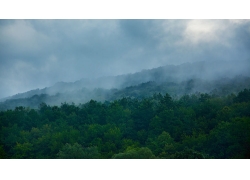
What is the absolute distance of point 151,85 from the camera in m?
28.3

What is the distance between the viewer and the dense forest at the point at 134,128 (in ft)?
58.1

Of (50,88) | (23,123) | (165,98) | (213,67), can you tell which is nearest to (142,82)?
(165,98)

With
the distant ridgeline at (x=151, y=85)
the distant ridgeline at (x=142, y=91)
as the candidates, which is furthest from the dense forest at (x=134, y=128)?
the distant ridgeline at (x=151, y=85)

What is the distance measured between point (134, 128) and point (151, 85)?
6800 mm

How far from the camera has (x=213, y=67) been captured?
26.8 meters

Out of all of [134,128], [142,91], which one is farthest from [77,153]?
[142,91]

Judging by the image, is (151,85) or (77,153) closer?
(77,153)

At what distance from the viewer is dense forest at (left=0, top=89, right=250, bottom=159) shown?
58.1ft

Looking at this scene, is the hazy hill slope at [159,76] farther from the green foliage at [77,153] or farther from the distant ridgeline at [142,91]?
the green foliage at [77,153]

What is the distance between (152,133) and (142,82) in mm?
6563

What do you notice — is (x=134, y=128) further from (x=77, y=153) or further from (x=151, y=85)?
(x=77, y=153)

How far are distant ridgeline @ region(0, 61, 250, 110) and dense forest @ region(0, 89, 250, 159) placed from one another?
2.73 ft

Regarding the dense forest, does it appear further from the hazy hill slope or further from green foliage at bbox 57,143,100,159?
the hazy hill slope

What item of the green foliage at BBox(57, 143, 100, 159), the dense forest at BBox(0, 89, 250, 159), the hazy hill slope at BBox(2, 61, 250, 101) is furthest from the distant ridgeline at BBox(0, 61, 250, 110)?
the green foliage at BBox(57, 143, 100, 159)
